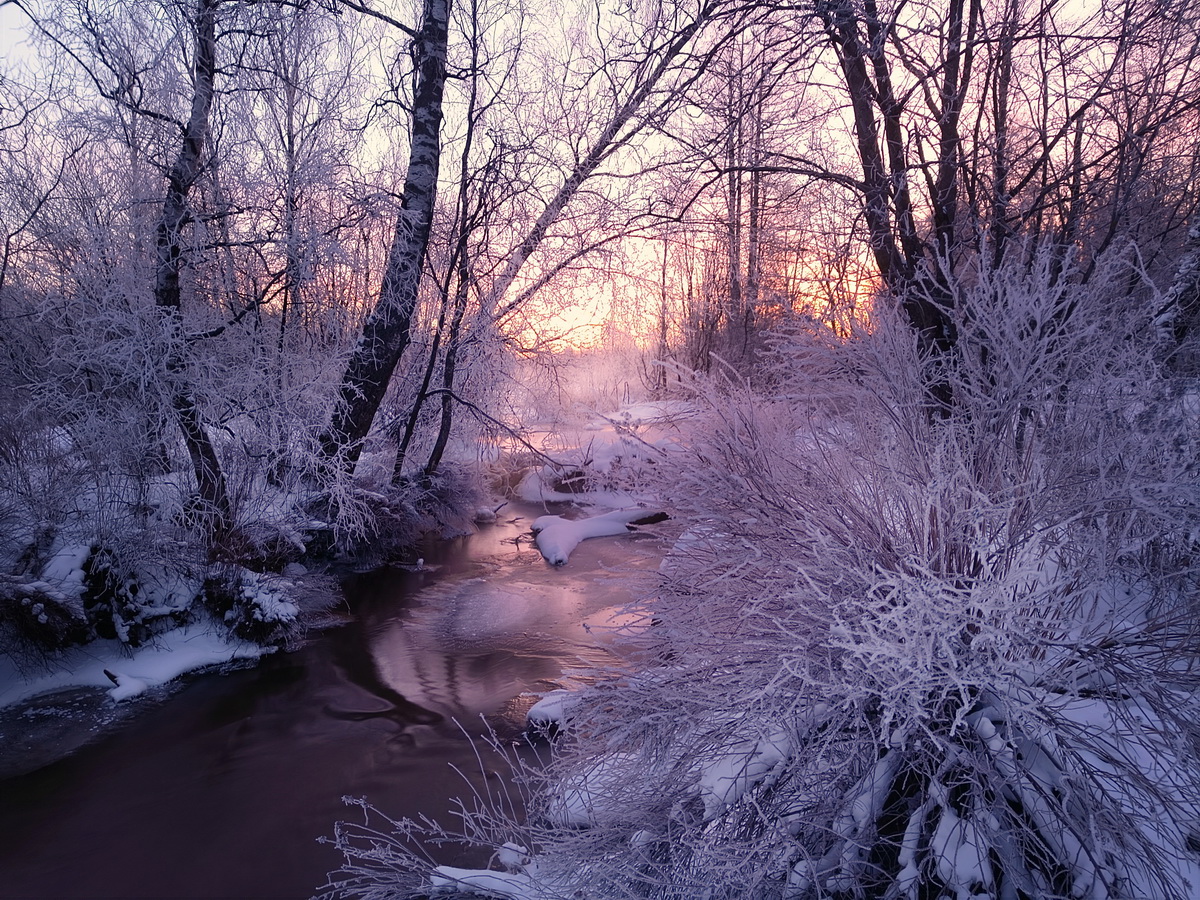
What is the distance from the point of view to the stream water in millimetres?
4520

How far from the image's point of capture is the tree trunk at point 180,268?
23.9ft

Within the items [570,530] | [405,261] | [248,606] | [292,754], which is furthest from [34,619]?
[570,530]

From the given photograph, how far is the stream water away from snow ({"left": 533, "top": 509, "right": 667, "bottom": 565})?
178 centimetres

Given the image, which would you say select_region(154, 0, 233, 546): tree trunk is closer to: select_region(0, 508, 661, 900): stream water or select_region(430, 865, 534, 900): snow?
select_region(0, 508, 661, 900): stream water

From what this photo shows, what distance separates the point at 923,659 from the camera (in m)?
2.43

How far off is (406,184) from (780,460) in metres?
7.23

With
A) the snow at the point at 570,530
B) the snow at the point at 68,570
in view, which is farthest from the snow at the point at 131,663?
the snow at the point at 570,530

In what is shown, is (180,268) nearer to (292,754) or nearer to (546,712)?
(292,754)

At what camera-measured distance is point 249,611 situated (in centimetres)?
755

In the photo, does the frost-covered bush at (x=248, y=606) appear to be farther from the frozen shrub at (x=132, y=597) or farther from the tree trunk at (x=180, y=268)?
the tree trunk at (x=180, y=268)

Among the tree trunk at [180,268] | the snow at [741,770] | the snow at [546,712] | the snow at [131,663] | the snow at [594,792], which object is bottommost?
the snow at [546,712]

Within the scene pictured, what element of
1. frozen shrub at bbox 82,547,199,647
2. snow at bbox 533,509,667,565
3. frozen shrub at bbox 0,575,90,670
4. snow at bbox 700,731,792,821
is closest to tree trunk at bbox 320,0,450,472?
frozen shrub at bbox 82,547,199,647

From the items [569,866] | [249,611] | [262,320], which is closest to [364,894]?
[569,866]

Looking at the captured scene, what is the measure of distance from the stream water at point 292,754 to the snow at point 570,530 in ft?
5.83
